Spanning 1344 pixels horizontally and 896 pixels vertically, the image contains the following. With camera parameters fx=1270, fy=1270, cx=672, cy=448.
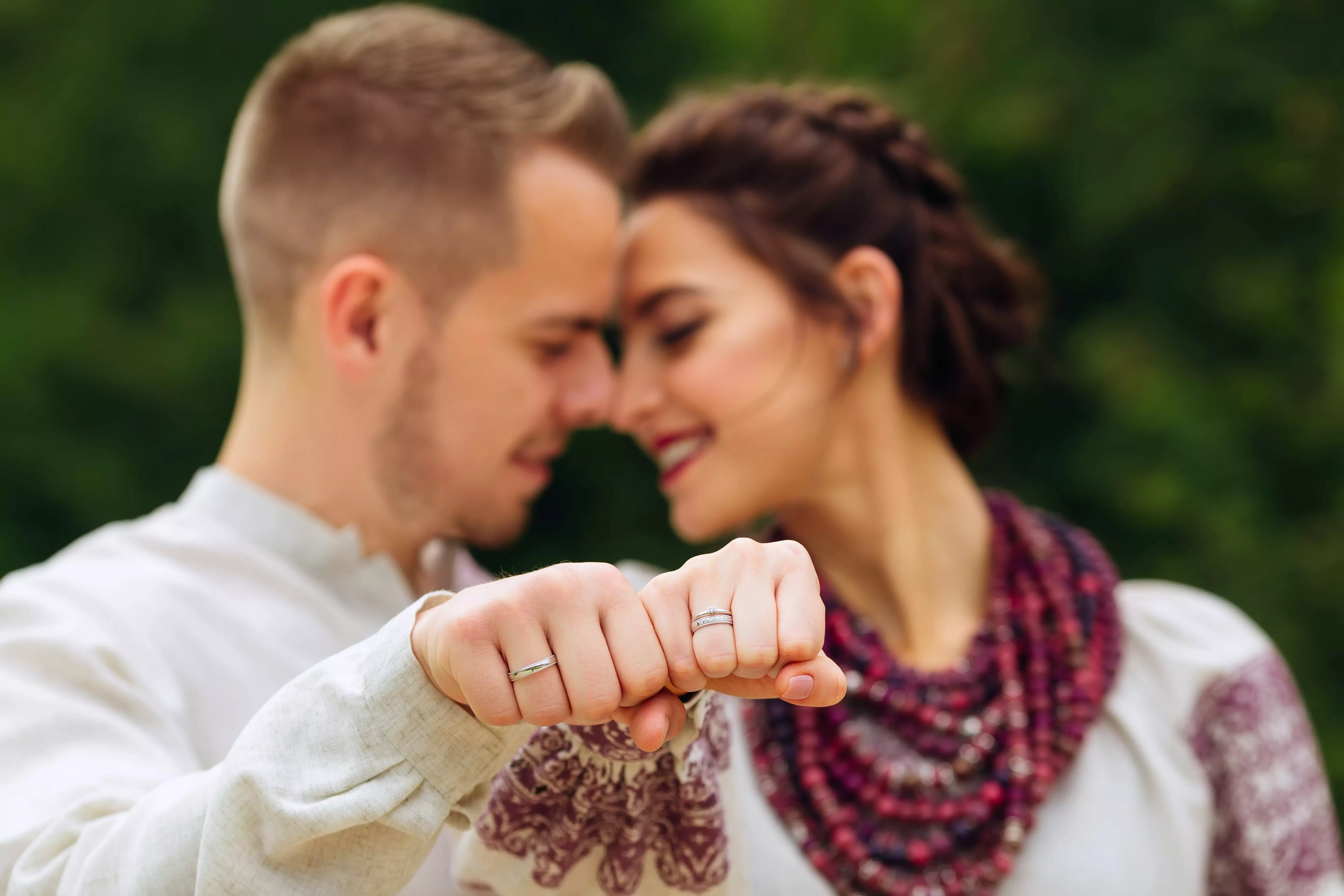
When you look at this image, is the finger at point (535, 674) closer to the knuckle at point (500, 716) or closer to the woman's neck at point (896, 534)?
the knuckle at point (500, 716)

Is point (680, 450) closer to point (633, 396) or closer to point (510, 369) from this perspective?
point (633, 396)

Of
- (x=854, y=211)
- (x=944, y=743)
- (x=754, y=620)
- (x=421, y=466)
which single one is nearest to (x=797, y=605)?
(x=754, y=620)

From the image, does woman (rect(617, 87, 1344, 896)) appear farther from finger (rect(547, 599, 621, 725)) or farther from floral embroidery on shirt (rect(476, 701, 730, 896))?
finger (rect(547, 599, 621, 725))

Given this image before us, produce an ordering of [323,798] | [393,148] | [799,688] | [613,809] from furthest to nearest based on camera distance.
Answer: [393,148] → [613,809] → [323,798] → [799,688]

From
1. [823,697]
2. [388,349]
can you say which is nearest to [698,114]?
[388,349]

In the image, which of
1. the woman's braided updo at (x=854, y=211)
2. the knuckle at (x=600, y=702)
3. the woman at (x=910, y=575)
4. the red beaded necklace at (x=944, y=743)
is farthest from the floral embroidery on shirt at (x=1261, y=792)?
the knuckle at (x=600, y=702)

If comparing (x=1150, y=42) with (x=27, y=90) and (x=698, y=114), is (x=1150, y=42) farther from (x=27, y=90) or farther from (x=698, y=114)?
(x=27, y=90)

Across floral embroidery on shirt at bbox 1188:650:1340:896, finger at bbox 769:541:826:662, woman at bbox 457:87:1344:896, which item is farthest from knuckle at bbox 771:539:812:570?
floral embroidery on shirt at bbox 1188:650:1340:896

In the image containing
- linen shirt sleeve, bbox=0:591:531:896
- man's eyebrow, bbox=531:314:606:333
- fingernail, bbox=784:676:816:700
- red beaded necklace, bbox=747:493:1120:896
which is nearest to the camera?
fingernail, bbox=784:676:816:700

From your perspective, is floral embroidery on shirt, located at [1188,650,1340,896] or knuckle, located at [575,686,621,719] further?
floral embroidery on shirt, located at [1188,650,1340,896]

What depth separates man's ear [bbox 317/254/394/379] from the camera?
5.75ft

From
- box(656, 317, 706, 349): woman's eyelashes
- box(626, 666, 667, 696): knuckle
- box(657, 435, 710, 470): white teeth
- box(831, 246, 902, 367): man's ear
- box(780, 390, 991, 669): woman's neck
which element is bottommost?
box(780, 390, 991, 669): woman's neck

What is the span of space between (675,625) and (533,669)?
0.34 ft

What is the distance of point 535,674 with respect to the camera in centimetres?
89
